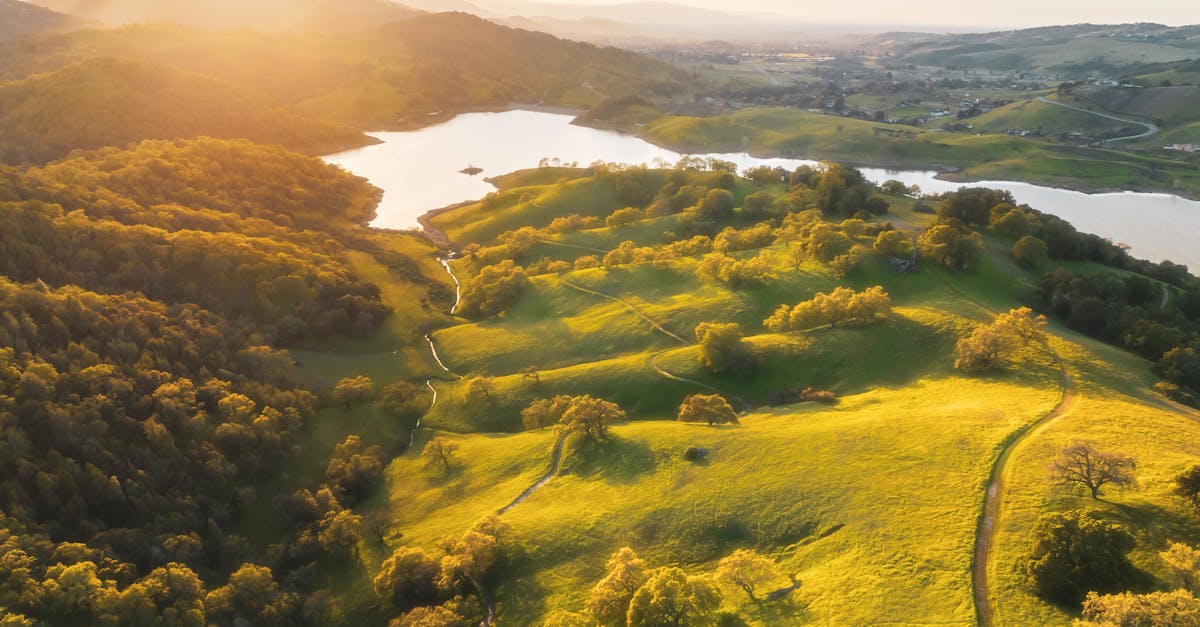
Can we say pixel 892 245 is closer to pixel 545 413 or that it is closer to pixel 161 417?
pixel 545 413

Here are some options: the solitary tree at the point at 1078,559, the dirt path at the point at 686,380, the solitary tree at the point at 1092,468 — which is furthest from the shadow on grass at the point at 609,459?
the solitary tree at the point at 1092,468

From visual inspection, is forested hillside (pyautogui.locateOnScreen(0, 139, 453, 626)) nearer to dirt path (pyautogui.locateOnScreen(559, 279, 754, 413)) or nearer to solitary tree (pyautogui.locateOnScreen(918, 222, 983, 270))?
dirt path (pyautogui.locateOnScreen(559, 279, 754, 413))

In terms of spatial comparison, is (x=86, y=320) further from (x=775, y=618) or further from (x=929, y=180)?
(x=929, y=180)

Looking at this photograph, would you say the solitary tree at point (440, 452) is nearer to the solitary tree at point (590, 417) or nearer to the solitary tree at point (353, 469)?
the solitary tree at point (353, 469)

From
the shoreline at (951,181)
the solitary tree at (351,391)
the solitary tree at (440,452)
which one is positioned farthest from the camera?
the shoreline at (951,181)

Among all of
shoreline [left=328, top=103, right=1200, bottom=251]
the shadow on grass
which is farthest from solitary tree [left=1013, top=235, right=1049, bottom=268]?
shoreline [left=328, top=103, right=1200, bottom=251]

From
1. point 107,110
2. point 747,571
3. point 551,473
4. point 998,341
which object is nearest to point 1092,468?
point 747,571

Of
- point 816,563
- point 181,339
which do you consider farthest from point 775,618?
point 181,339
